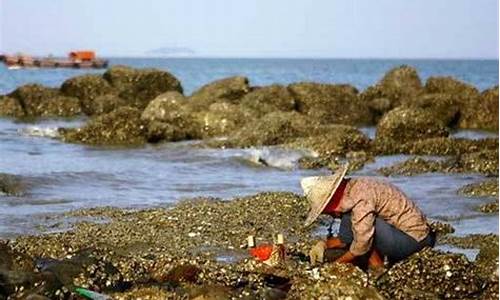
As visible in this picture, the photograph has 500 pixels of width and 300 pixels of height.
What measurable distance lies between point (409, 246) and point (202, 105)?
21038 millimetres

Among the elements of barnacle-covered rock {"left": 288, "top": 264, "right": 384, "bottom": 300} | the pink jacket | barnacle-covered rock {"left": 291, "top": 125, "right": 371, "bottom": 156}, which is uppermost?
the pink jacket

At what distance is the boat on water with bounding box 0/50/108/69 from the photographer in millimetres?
76250

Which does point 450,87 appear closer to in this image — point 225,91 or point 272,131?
point 225,91

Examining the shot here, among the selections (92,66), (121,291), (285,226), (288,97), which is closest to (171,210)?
(285,226)

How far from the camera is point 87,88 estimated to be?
3544 cm

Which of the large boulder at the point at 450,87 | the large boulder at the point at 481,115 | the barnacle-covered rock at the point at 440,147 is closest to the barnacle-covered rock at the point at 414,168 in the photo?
the barnacle-covered rock at the point at 440,147

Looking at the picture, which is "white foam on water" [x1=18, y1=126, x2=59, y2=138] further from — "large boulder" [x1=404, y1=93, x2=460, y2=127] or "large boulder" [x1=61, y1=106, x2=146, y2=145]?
"large boulder" [x1=404, y1=93, x2=460, y2=127]

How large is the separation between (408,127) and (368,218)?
14.4 m

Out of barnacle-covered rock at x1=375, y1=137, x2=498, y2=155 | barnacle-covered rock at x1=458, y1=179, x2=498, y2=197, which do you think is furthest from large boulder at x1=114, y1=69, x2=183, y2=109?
barnacle-covered rock at x1=458, y1=179, x2=498, y2=197

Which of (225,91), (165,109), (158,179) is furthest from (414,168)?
(225,91)

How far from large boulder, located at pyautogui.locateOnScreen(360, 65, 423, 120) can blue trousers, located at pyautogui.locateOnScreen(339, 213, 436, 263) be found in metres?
23.4

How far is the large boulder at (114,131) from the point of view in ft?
76.1

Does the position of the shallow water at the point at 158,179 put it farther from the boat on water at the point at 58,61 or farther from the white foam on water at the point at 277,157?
the boat on water at the point at 58,61

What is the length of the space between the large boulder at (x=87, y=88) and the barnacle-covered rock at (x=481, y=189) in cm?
2238
